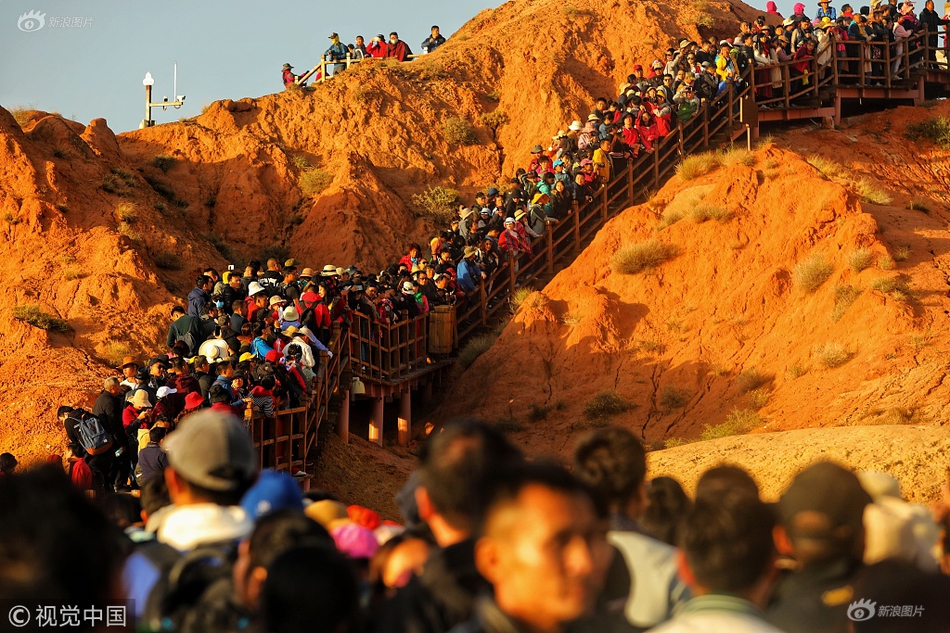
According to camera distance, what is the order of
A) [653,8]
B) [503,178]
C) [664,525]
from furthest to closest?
[653,8] → [503,178] → [664,525]

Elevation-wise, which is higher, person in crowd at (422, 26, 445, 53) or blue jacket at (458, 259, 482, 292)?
person in crowd at (422, 26, 445, 53)

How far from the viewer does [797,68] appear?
96.4 feet

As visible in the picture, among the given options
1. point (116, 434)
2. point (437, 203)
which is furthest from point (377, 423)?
point (437, 203)

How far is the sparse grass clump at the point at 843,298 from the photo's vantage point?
2100cm

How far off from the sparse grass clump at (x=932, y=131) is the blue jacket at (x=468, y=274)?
1285cm

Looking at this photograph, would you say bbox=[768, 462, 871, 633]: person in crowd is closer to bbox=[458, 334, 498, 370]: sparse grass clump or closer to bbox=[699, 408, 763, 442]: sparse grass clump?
bbox=[699, 408, 763, 442]: sparse grass clump

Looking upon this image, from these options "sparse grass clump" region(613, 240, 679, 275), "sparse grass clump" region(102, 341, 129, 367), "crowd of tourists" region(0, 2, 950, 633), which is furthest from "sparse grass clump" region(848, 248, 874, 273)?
"crowd of tourists" region(0, 2, 950, 633)

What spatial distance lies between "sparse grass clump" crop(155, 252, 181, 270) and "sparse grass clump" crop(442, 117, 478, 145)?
11187 mm

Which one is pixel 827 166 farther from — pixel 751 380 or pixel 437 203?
pixel 437 203

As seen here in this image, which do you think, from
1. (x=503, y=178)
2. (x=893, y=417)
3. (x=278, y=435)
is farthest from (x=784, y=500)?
(x=503, y=178)

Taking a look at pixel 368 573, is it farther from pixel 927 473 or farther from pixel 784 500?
pixel 927 473

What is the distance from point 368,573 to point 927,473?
10064 mm

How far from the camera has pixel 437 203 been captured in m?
31.7

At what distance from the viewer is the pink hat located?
548 centimetres
